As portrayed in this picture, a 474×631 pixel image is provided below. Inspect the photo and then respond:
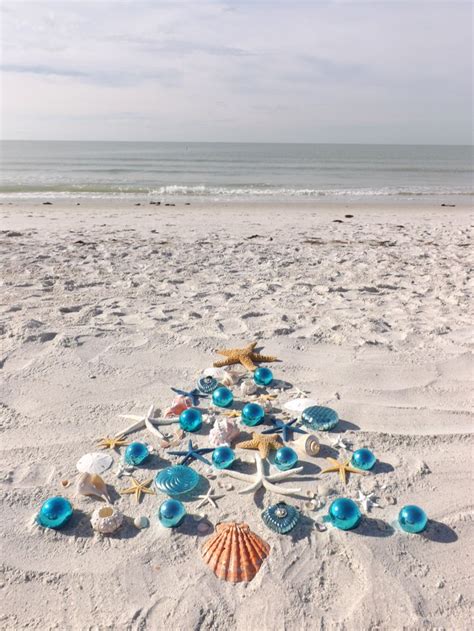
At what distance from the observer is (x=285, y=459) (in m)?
2.67

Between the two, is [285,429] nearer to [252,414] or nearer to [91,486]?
[252,414]

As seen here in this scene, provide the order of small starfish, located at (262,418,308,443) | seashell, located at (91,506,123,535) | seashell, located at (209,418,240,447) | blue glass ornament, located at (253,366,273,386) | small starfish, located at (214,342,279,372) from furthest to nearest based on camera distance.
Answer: small starfish, located at (214,342,279,372) → blue glass ornament, located at (253,366,273,386) → small starfish, located at (262,418,308,443) → seashell, located at (209,418,240,447) → seashell, located at (91,506,123,535)

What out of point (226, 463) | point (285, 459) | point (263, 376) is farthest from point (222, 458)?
point (263, 376)

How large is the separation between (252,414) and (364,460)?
759mm

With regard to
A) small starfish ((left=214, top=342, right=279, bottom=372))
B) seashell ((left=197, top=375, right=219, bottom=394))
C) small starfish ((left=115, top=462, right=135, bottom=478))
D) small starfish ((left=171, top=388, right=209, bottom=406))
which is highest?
small starfish ((left=214, top=342, right=279, bottom=372))

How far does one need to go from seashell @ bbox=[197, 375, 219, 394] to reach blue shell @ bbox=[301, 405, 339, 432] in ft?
2.36

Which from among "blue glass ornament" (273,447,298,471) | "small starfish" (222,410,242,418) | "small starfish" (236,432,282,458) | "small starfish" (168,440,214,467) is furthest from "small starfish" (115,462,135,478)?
"blue glass ornament" (273,447,298,471)

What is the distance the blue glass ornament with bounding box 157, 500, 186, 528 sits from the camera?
7.39 ft

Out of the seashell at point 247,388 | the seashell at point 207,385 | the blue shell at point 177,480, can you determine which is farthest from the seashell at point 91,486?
the seashell at point 247,388

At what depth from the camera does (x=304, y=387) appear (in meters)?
3.54

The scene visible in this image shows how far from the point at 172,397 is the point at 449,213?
535 inches

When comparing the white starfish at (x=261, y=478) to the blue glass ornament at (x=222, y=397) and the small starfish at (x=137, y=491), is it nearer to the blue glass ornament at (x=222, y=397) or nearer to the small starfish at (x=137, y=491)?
the small starfish at (x=137, y=491)

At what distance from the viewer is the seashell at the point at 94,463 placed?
265 centimetres

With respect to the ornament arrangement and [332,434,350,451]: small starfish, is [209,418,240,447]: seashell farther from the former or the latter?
[332,434,350,451]: small starfish
